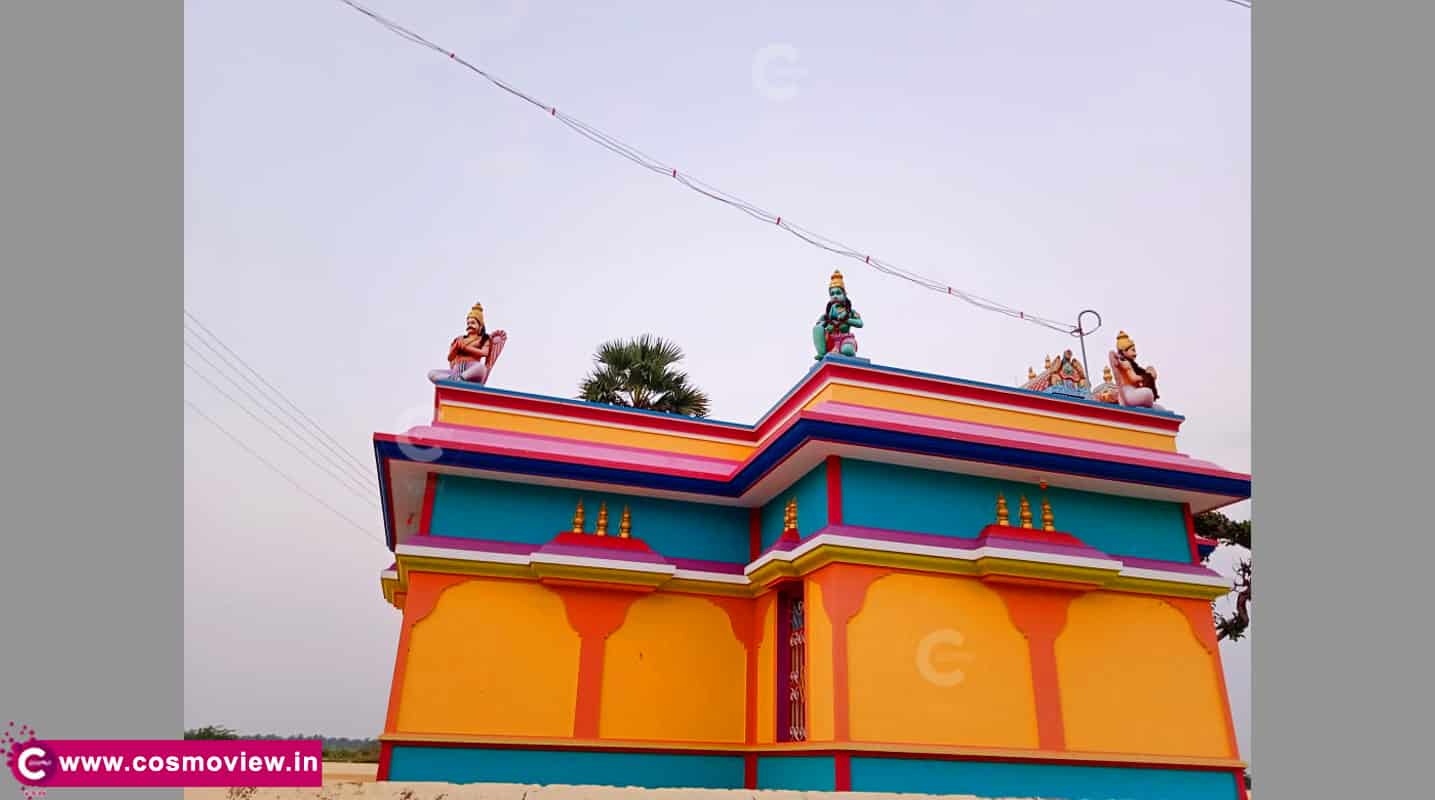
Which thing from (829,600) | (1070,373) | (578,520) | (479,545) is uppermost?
(1070,373)

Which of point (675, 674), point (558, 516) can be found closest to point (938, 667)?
point (675, 674)

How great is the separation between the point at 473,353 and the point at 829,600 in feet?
21.8

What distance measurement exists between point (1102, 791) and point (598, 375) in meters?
14.6

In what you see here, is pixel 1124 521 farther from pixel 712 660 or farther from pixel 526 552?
pixel 526 552

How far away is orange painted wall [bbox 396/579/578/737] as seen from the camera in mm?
10734

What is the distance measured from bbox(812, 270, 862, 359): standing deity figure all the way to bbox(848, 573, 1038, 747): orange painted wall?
342cm

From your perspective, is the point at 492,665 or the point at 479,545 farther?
the point at 479,545

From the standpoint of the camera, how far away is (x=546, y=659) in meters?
11.3

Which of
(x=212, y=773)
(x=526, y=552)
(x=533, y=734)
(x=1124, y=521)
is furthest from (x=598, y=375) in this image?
(x=212, y=773)

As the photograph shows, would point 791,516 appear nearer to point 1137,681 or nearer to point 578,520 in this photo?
point 578,520

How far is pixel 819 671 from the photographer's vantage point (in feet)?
32.8

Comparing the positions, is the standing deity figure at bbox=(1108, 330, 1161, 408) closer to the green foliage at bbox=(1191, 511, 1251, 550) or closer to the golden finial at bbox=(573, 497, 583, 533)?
the golden finial at bbox=(573, 497, 583, 533)
